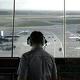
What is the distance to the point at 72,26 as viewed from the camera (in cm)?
468

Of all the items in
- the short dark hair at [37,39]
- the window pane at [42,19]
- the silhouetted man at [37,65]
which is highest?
the window pane at [42,19]

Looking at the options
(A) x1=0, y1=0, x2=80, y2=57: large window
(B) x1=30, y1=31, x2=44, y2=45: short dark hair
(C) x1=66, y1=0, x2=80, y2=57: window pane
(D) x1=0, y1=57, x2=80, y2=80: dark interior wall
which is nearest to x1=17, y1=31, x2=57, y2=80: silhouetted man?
(B) x1=30, y1=31, x2=44, y2=45: short dark hair

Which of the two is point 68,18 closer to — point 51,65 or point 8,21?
point 8,21

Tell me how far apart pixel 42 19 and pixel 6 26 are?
86 centimetres

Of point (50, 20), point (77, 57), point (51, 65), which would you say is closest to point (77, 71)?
point (77, 57)

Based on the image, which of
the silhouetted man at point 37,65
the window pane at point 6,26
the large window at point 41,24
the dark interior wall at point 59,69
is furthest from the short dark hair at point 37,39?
the window pane at point 6,26

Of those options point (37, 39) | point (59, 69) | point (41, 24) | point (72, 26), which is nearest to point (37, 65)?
point (37, 39)

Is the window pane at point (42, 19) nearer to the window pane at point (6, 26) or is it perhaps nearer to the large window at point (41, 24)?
the large window at point (41, 24)

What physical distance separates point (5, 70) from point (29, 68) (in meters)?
1.98

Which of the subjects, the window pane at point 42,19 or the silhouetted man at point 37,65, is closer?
the silhouetted man at point 37,65

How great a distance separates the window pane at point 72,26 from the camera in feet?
15.2

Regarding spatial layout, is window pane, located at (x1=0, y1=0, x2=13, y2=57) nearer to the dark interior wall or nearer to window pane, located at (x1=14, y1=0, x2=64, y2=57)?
window pane, located at (x1=14, y1=0, x2=64, y2=57)

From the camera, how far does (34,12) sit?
4.63 meters

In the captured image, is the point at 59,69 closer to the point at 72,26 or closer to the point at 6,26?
the point at 72,26
